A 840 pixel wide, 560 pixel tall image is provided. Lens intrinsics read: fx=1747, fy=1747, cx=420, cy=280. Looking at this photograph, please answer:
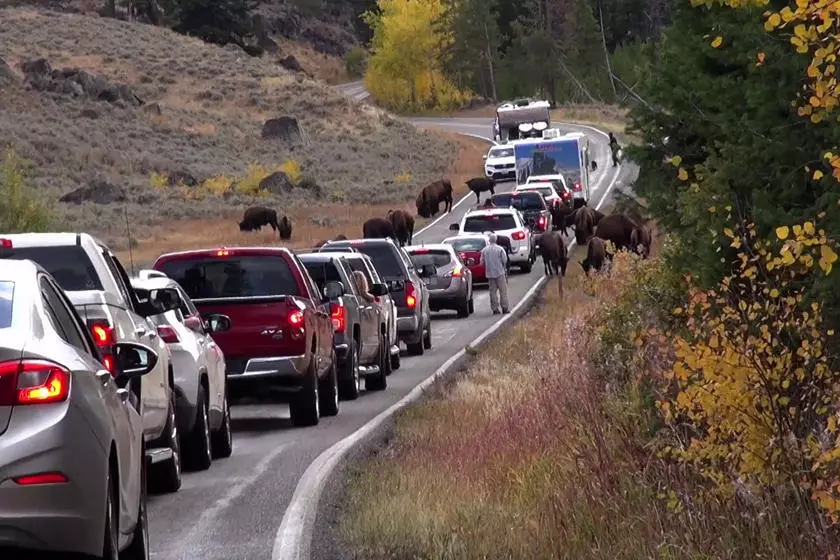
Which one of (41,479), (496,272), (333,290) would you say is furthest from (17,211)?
(41,479)

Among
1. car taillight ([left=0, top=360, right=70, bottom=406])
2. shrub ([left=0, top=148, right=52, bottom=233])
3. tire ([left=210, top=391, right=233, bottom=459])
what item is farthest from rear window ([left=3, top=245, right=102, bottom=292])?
shrub ([left=0, top=148, right=52, bottom=233])

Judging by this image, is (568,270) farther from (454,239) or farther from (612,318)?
(612,318)

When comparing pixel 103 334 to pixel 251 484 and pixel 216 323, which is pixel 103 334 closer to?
pixel 251 484

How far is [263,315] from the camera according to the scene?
16.8m

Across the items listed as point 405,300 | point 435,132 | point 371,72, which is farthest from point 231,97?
point 405,300

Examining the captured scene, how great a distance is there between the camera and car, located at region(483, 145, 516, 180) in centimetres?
7331

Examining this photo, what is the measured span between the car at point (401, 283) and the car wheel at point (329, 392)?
26.0 feet

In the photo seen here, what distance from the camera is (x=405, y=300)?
26.6 meters

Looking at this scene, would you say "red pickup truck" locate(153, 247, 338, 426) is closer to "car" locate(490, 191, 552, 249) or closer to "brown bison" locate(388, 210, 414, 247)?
"car" locate(490, 191, 552, 249)

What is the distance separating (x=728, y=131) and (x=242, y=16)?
352 feet

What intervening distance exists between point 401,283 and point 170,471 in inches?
555

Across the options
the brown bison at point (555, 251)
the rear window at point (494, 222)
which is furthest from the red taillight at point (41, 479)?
the rear window at point (494, 222)

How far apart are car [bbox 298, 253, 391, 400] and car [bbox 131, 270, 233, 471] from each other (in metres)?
4.28

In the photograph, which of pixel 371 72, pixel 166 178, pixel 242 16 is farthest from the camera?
pixel 371 72
